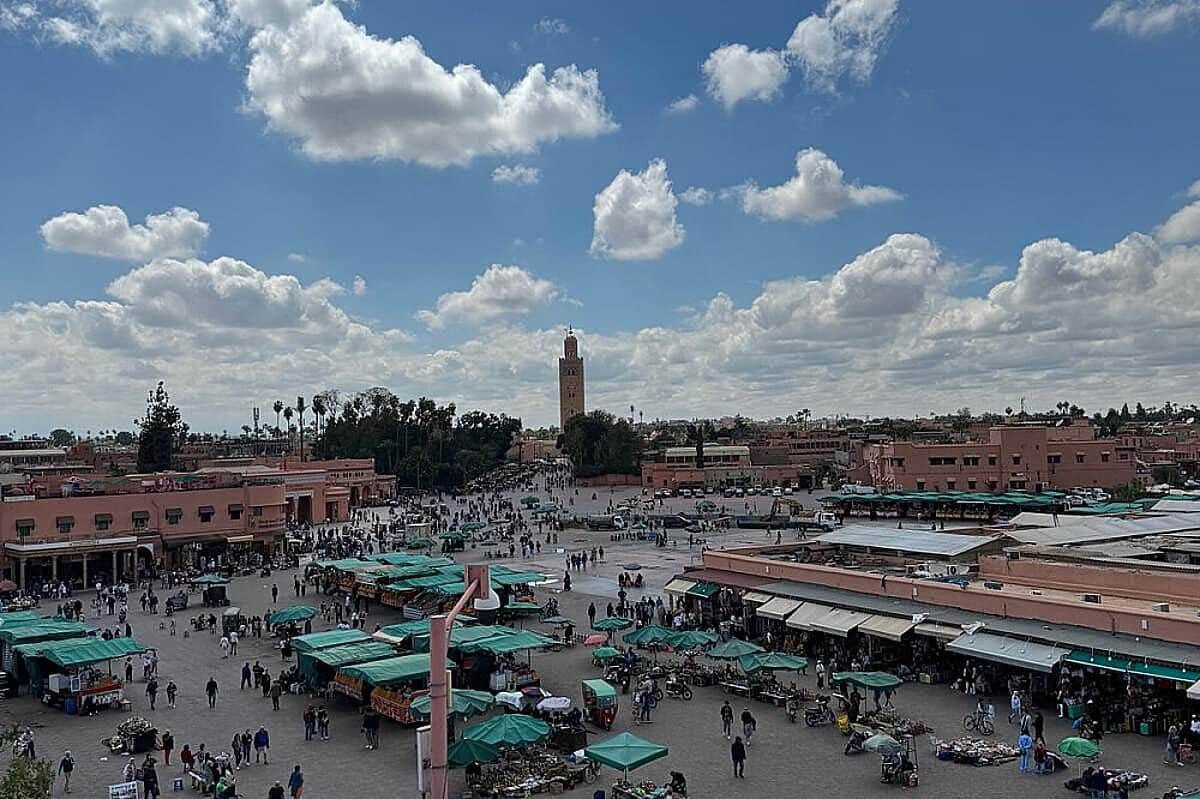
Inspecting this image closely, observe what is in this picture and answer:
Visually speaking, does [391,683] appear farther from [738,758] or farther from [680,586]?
[680,586]

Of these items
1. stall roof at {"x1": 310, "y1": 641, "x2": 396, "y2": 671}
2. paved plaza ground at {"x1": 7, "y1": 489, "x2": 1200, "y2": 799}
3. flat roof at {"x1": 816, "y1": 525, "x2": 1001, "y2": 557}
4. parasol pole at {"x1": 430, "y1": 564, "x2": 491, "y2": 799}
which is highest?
parasol pole at {"x1": 430, "y1": 564, "x2": 491, "y2": 799}

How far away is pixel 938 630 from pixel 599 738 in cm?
819

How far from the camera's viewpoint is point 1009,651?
804 inches

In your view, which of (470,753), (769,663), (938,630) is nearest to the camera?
(470,753)

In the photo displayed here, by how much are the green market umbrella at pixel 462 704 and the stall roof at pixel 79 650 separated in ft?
26.7

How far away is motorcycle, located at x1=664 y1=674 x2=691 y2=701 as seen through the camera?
22609mm

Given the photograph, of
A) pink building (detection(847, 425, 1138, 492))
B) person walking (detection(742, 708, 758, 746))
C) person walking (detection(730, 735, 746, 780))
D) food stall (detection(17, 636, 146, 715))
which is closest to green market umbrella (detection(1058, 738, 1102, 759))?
person walking (detection(730, 735, 746, 780))

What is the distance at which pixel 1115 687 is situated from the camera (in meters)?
19.8

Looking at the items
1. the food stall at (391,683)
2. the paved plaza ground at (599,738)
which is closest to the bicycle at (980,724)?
the paved plaza ground at (599,738)

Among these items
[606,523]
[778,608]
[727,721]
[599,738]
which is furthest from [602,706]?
[606,523]

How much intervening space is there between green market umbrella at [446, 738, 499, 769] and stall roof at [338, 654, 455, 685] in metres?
3.30

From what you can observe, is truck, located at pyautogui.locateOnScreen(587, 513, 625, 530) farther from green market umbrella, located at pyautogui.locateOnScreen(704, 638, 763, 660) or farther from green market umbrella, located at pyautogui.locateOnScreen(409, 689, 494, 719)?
green market umbrella, located at pyautogui.locateOnScreen(409, 689, 494, 719)

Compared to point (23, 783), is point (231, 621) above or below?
below

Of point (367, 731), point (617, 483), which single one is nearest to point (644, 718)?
point (367, 731)
